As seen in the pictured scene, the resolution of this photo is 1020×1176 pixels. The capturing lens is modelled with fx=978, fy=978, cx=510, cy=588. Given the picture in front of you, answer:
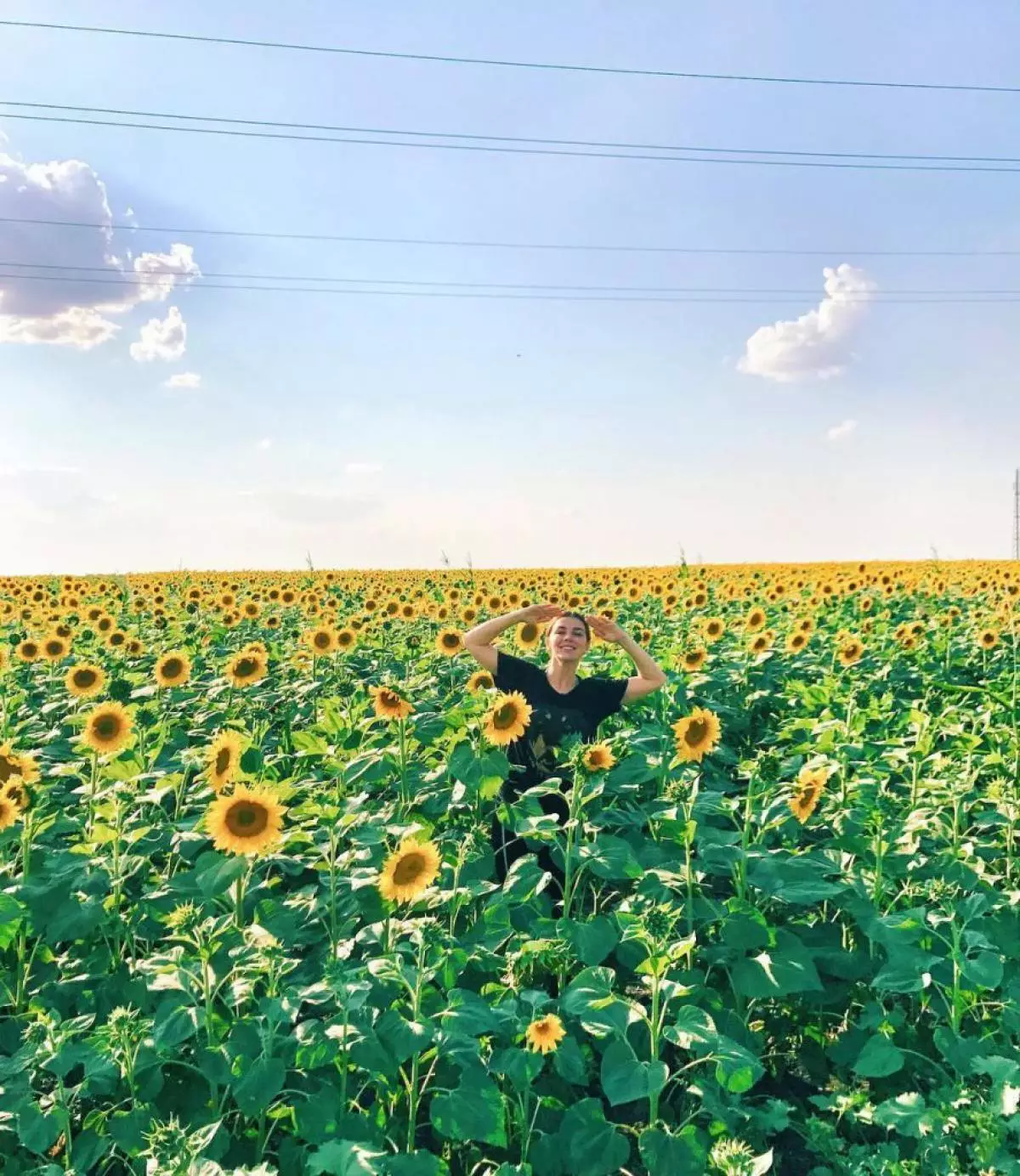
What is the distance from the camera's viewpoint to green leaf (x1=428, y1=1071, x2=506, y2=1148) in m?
2.89

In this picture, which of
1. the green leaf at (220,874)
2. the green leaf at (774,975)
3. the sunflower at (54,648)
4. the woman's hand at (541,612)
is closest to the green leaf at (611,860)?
the green leaf at (774,975)

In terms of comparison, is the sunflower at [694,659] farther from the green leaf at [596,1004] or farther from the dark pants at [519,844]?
the green leaf at [596,1004]

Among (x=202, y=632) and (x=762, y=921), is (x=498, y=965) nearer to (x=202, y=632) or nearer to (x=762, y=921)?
(x=762, y=921)

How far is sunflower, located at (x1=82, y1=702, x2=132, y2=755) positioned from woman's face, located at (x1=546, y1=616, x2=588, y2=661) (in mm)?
2420

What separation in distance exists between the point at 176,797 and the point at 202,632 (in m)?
5.84

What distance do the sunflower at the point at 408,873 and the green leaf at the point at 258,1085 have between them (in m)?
0.71

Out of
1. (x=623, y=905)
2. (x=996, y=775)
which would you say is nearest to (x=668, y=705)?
(x=996, y=775)

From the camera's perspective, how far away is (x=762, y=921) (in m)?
3.87

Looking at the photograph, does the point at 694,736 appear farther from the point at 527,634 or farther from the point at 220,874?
the point at 527,634

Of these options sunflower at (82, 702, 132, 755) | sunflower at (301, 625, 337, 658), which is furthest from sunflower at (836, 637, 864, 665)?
sunflower at (82, 702, 132, 755)

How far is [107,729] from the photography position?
5.18 metres

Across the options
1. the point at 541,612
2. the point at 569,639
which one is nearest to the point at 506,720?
the point at 569,639

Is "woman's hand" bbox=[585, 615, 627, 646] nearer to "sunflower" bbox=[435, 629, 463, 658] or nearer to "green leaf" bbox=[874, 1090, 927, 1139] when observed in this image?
"sunflower" bbox=[435, 629, 463, 658]

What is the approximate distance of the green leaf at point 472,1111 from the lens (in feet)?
9.49
